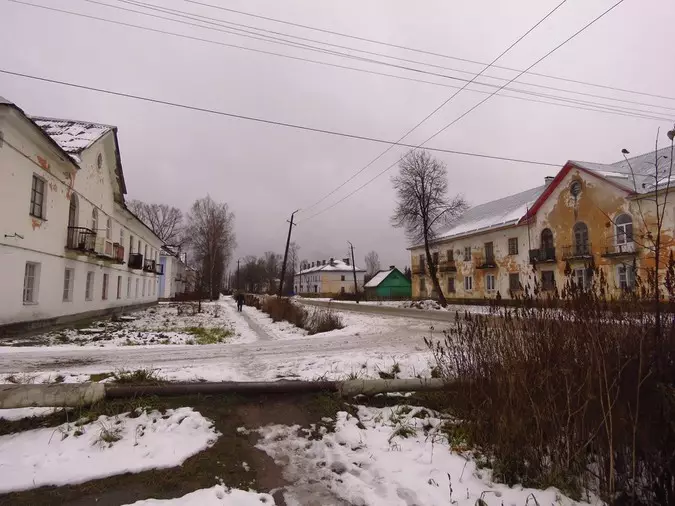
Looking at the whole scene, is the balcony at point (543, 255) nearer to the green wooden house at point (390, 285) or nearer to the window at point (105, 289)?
the green wooden house at point (390, 285)

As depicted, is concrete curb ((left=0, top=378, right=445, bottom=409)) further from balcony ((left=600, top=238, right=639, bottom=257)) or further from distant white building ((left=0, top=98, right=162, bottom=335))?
balcony ((left=600, top=238, right=639, bottom=257))

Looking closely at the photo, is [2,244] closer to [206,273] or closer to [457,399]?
[457,399]

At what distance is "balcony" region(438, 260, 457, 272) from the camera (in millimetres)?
37800

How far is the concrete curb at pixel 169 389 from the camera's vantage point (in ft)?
13.5

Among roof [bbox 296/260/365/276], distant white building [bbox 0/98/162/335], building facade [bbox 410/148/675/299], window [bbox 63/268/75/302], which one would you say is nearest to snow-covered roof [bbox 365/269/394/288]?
building facade [bbox 410/148/675/299]

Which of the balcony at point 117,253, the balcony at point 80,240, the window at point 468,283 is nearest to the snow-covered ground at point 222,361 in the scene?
the balcony at point 80,240

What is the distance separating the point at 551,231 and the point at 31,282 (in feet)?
96.5

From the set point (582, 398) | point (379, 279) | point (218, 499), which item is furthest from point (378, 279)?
point (218, 499)

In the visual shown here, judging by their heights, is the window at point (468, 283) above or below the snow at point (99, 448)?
above

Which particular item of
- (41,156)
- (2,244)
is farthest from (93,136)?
(2,244)

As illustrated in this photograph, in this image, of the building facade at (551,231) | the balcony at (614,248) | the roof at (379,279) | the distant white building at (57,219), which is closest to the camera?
the distant white building at (57,219)

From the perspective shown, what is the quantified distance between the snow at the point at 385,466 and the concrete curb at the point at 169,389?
0.47m

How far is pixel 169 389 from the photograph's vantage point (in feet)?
15.0

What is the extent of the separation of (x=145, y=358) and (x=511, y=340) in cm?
700
